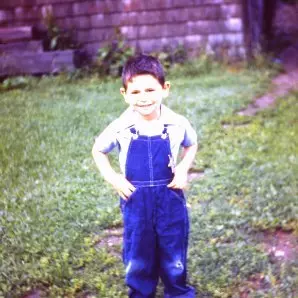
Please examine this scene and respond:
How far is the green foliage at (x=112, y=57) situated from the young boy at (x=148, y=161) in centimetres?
709

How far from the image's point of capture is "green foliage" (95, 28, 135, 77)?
30.9 feet

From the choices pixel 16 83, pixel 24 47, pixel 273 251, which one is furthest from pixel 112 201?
Answer: pixel 24 47

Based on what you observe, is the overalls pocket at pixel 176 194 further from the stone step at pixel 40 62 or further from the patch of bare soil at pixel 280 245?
the stone step at pixel 40 62

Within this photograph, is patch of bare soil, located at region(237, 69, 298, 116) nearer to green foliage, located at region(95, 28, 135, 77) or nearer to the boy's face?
green foliage, located at region(95, 28, 135, 77)

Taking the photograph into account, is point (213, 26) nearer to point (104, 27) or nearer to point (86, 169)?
point (104, 27)

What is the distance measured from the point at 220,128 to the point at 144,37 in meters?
4.88

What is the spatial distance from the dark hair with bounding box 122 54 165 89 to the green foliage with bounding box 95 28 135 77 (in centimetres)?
708

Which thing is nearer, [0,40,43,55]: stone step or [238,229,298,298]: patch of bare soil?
[238,229,298,298]: patch of bare soil

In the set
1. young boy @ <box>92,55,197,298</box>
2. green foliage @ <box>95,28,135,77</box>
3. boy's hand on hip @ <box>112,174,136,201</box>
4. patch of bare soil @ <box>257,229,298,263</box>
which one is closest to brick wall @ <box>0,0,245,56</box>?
green foliage @ <box>95,28,135,77</box>

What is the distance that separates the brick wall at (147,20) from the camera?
960 centimetres

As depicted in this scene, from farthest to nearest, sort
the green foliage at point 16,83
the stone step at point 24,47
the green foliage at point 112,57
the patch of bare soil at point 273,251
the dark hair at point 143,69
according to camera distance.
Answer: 1. the stone step at point 24,47
2. the green foliage at point 112,57
3. the green foliage at point 16,83
4. the patch of bare soil at point 273,251
5. the dark hair at point 143,69

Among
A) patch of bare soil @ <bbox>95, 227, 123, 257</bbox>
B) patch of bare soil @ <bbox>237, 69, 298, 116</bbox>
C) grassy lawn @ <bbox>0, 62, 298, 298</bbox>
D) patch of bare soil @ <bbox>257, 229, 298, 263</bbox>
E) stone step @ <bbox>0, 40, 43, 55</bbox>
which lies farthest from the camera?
stone step @ <bbox>0, 40, 43, 55</bbox>

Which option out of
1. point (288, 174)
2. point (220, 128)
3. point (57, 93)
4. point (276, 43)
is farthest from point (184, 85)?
point (276, 43)

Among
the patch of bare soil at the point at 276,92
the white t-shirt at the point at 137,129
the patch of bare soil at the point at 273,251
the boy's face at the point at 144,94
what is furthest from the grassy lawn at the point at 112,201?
the boy's face at the point at 144,94
